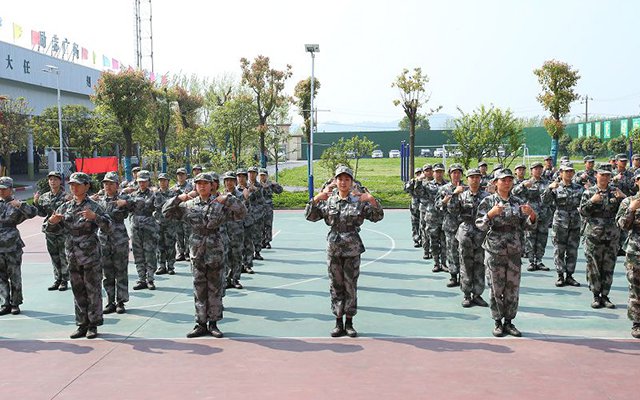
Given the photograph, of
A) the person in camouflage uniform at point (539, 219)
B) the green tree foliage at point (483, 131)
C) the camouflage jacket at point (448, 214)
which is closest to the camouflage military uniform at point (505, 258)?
the camouflage jacket at point (448, 214)

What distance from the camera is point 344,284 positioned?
25.4ft

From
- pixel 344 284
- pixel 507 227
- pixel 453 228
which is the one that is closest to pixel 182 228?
pixel 453 228

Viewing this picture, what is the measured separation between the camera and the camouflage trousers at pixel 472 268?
29.7 ft

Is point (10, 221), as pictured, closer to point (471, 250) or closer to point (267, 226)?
point (267, 226)

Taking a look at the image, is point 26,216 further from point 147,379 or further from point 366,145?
point 366,145

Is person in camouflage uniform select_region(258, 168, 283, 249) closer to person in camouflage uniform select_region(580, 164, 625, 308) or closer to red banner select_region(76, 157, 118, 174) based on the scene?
person in camouflage uniform select_region(580, 164, 625, 308)

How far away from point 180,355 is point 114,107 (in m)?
23.1

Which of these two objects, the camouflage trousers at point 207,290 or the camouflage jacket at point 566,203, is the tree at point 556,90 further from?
the camouflage trousers at point 207,290

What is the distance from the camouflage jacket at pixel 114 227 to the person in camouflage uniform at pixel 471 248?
16.5ft

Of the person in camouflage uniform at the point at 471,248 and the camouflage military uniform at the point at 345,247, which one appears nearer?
the camouflage military uniform at the point at 345,247

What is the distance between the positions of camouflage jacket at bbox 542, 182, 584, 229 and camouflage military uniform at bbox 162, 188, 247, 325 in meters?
5.57

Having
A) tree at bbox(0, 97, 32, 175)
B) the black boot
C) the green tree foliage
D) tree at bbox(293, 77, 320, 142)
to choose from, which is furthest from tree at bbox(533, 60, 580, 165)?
tree at bbox(0, 97, 32, 175)

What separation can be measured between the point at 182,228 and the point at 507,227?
754cm

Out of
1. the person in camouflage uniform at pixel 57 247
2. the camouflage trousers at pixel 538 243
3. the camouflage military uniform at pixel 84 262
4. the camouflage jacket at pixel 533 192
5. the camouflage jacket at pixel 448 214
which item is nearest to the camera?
the camouflage military uniform at pixel 84 262
